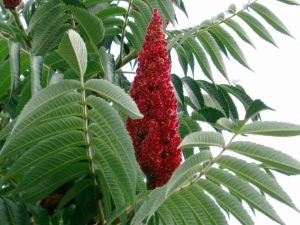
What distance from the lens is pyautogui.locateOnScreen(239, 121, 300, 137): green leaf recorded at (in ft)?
6.91

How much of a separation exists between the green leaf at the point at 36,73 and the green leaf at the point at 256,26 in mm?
1266

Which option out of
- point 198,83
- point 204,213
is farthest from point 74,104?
point 198,83

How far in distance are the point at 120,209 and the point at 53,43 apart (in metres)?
1.05

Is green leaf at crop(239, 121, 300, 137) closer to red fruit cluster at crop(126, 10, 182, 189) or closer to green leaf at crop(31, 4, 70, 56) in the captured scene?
red fruit cluster at crop(126, 10, 182, 189)

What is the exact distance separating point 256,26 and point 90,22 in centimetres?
104

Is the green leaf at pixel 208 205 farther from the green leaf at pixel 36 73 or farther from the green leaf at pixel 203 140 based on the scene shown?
the green leaf at pixel 36 73

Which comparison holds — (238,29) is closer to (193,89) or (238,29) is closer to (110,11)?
(193,89)

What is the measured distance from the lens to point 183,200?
241 centimetres

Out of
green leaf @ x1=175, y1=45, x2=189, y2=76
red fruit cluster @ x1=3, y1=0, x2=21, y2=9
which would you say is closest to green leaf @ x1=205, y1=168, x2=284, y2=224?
green leaf @ x1=175, y1=45, x2=189, y2=76

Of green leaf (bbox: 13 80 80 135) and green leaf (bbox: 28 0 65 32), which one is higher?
green leaf (bbox: 28 0 65 32)

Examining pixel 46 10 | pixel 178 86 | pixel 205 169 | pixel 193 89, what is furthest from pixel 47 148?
pixel 193 89

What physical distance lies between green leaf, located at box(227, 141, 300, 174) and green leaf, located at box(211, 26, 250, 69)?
122 centimetres

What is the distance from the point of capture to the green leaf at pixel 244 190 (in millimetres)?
2168

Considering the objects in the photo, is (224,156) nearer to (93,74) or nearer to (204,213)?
(204,213)
